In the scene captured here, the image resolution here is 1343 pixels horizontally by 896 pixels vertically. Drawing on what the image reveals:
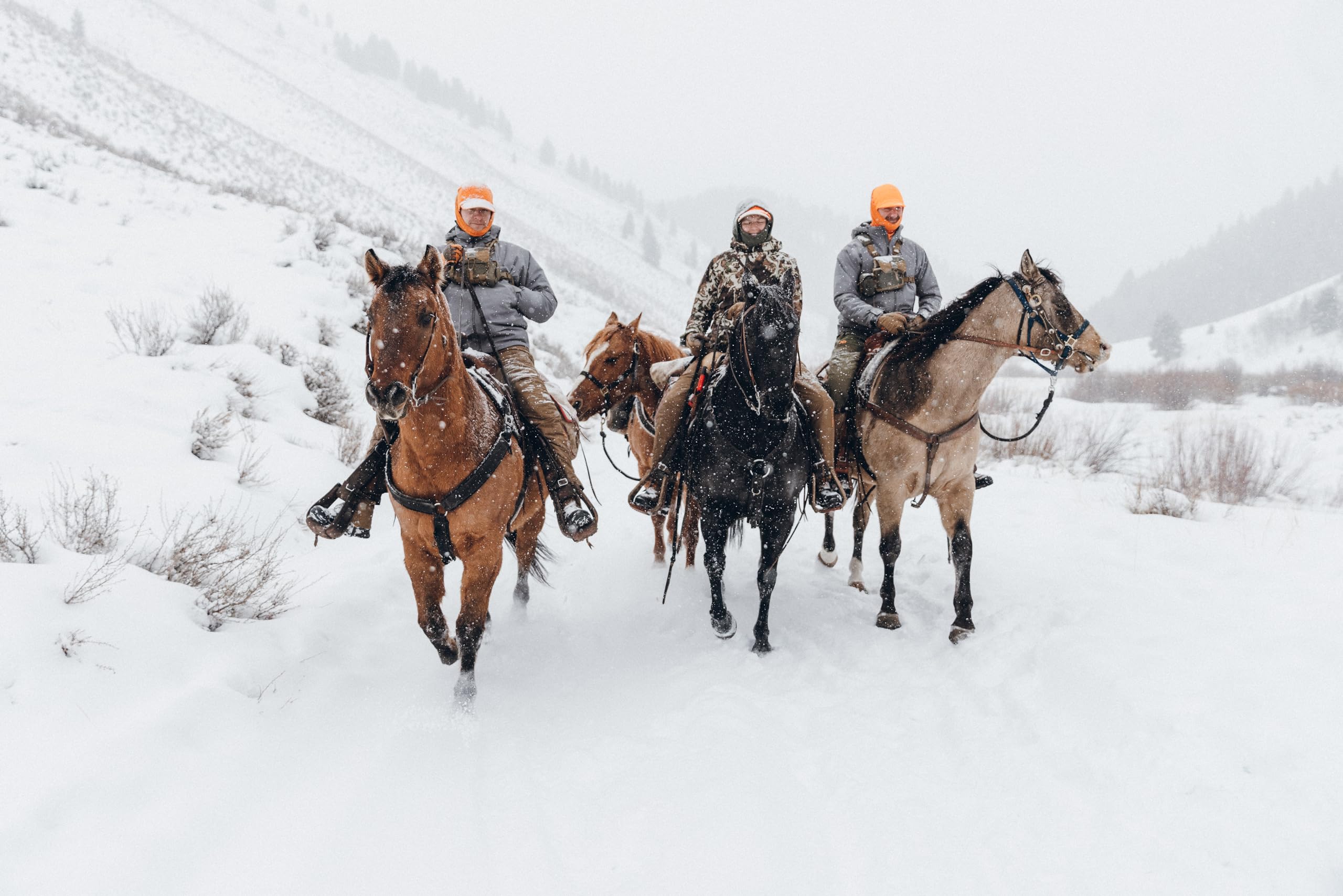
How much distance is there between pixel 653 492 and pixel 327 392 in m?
5.78

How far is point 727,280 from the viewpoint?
5590 millimetres

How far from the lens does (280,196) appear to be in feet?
74.2

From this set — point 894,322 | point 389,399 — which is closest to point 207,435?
point 389,399

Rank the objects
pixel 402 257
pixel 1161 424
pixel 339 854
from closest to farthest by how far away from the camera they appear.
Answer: pixel 339 854 < pixel 1161 424 < pixel 402 257

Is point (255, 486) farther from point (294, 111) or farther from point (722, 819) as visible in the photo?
point (294, 111)

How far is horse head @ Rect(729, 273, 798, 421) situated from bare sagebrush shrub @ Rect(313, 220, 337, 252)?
1182 cm

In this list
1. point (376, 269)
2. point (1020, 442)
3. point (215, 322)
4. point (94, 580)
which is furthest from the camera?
point (1020, 442)

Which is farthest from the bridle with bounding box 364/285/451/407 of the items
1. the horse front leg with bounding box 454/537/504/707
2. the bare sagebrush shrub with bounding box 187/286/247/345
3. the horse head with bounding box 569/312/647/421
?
the bare sagebrush shrub with bounding box 187/286/247/345

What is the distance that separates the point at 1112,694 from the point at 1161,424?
1485cm

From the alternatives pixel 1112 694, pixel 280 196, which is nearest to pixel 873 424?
pixel 1112 694

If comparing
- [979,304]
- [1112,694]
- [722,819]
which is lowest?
[722,819]

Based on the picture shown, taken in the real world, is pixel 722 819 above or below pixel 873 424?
below

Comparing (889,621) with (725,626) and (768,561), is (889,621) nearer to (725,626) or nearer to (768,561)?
(768,561)

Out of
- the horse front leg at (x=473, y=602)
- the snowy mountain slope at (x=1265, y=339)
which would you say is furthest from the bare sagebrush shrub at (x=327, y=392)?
the snowy mountain slope at (x=1265, y=339)
